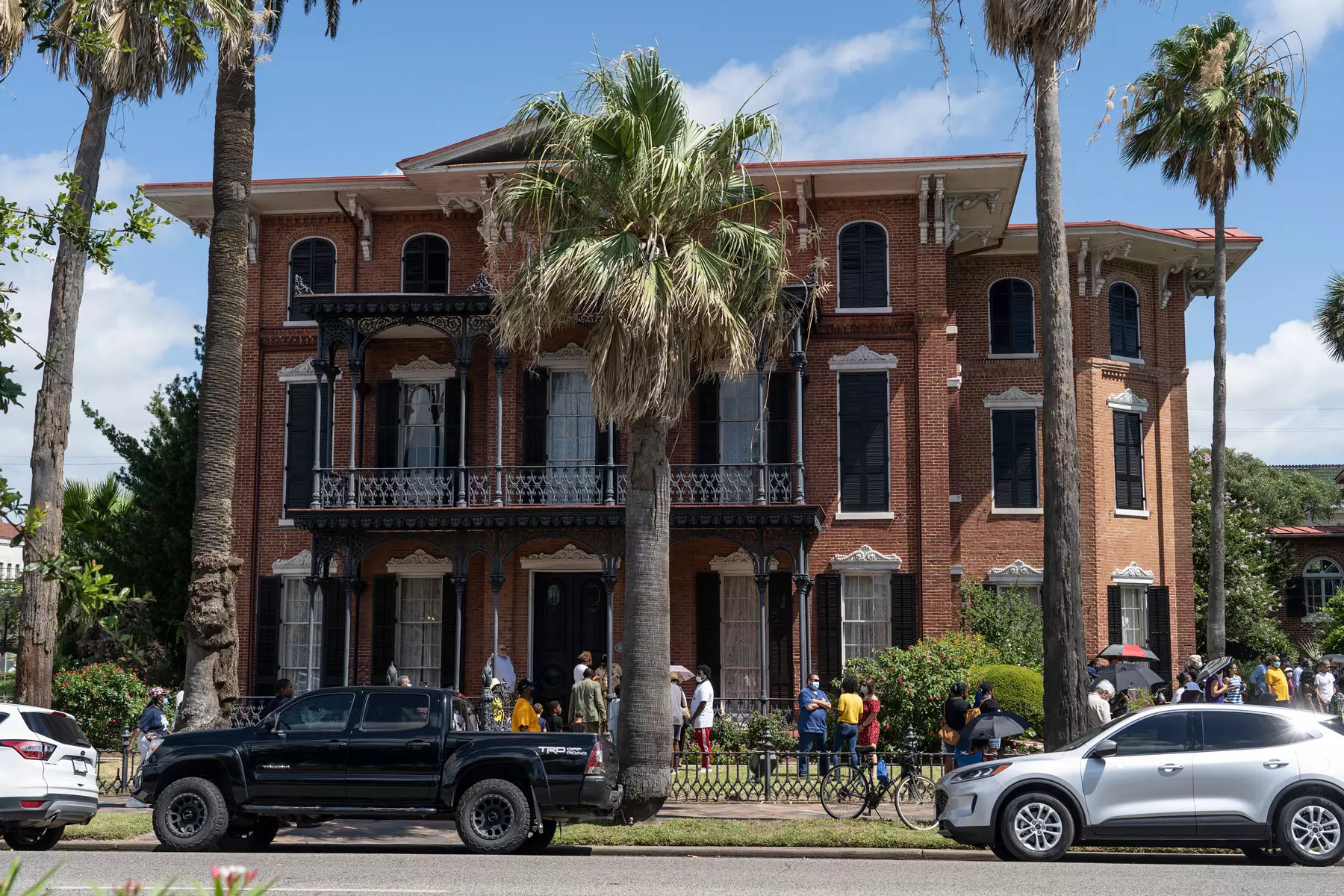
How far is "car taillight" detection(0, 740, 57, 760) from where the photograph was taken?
42.1 feet

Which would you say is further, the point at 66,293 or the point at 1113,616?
the point at 1113,616

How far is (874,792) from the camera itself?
1510cm

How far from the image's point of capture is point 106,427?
96.1 feet

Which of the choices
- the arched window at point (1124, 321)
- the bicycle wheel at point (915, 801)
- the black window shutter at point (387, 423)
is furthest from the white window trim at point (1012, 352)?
the bicycle wheel at point (915, 801)

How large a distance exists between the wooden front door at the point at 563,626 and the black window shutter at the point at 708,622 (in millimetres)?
1755

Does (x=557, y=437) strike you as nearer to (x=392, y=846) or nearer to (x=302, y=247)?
(x=302, y=247)

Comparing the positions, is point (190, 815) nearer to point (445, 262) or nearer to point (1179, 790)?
point (1179, 790)

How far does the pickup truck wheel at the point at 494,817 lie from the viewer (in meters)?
12.8

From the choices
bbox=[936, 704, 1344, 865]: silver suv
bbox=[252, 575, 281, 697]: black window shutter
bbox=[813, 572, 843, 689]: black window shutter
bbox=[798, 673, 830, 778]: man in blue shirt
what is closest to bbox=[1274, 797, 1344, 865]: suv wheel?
bbox=[936, 704, 1344, 865]: silver suv


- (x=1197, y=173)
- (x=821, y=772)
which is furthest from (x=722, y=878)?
(x=1197, y=173)

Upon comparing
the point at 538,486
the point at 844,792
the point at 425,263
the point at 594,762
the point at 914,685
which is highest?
the point at 425,263

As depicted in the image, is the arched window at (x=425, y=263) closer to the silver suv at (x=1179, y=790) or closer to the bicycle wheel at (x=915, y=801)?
the bicycle wheel at (x=915, y=801)

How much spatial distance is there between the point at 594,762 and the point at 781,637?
39.5ft

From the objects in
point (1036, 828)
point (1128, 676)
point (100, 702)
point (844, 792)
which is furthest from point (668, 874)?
point (1128, 676)
